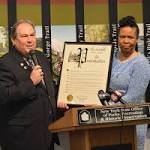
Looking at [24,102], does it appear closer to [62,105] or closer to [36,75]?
[36,75]

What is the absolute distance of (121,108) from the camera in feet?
7.62

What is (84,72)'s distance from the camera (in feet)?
9.20

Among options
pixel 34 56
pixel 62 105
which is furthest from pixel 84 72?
pixel 34 56

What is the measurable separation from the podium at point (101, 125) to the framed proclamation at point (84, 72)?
368mm

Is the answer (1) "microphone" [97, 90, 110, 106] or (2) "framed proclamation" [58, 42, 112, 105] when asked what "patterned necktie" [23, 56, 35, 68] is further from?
(1) "microphone" [97, 90, 110, 106]

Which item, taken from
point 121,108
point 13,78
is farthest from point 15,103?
point 121,108

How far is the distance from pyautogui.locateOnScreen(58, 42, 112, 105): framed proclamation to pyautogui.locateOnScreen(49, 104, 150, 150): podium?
368 millimetres

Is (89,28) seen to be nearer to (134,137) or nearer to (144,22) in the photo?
(144,22)

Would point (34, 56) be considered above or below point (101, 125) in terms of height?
above

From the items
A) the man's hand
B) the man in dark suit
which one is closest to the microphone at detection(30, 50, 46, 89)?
the man in dark suit

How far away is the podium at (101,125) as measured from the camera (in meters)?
2.24

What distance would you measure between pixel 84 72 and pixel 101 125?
60 cm

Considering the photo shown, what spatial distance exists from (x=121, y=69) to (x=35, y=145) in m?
0.73

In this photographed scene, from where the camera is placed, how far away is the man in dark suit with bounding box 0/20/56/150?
2523mm
